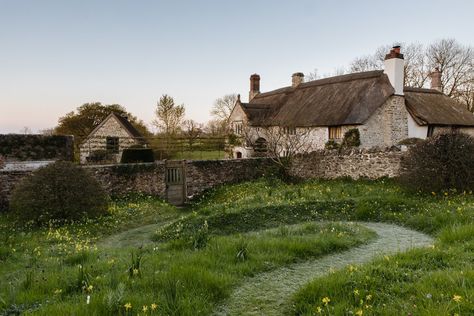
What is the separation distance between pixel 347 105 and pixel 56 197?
18492 millimetres

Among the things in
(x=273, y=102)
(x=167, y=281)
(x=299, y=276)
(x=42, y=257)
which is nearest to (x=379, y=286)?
(x=299, y=276)

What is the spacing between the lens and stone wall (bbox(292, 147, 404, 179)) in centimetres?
1670

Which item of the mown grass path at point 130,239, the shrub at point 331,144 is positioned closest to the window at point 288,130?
the shrub at point 331,144

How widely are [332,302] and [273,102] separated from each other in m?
29.4

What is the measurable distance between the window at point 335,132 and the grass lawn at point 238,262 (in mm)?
11378

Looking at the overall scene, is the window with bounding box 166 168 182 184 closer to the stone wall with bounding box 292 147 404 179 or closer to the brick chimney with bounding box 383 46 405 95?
the stone wall with bounding box 292 147 404 179

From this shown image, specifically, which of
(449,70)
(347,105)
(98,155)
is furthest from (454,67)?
(98,155)

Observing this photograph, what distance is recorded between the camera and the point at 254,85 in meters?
38.2

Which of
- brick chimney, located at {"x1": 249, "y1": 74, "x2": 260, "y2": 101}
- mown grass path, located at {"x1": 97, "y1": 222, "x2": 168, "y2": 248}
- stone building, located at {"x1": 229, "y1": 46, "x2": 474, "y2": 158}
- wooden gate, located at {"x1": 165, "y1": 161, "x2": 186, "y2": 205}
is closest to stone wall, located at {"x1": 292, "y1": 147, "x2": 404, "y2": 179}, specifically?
stone building, located at {"x1": 229, "y1": 46, "x2": 474, "y2": 158}

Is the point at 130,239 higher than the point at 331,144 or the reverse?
the reverse

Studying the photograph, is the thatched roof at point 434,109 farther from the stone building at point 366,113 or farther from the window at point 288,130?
the window at point 288,130

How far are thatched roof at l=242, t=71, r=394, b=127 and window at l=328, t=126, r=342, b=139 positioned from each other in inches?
21.7

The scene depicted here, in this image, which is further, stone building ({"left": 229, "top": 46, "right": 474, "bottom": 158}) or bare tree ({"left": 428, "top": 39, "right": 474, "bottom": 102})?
bare tree ({"left": 428, "top": 39, "right": 474, "bottom": 102})

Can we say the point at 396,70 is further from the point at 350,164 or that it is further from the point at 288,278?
the point at 288,278
